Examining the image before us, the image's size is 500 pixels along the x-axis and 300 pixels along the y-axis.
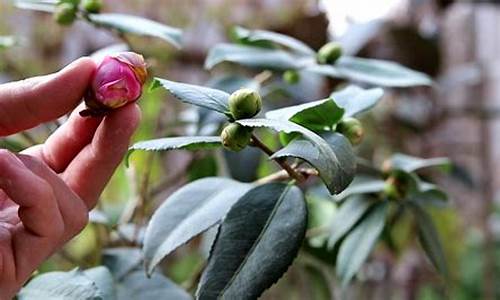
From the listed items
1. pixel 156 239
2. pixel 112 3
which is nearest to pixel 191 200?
pixel 156 239

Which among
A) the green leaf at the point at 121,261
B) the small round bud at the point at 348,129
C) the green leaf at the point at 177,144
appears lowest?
the green leaf at the point at 121,261

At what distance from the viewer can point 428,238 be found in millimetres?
657

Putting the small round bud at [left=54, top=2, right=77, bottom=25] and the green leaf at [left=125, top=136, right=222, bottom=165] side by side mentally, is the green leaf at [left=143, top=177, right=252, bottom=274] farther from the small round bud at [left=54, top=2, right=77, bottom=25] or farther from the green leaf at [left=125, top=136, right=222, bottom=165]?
the small round bud at [left=54, top=2, right=77, bottom=25]

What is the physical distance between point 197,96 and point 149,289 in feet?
0.62

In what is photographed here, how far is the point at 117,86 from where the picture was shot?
371mm

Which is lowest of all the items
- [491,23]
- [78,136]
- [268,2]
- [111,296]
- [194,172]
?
[491,23]

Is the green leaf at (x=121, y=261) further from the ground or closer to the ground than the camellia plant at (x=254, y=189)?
closer to the ground

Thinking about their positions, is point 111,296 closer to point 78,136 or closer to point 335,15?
point 78,136

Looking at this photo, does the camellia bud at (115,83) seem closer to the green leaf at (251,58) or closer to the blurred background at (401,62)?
the green leaf at (251,58)

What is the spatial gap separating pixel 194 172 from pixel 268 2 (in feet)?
4.73

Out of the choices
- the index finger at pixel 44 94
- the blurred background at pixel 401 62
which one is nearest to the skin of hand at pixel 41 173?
the index finger at pixel 44 94

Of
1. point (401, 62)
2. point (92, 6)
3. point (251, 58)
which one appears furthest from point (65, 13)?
point (401, 62)

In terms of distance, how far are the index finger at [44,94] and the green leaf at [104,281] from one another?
0.16m

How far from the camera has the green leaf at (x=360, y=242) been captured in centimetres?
63
